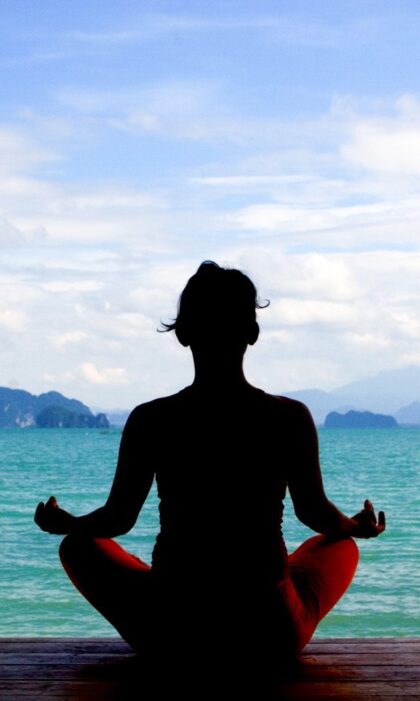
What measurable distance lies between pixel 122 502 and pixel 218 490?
35 centimetres

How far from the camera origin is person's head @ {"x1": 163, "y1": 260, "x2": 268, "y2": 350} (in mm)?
2949

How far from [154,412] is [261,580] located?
629 millimetres

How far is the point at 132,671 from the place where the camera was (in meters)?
3.35

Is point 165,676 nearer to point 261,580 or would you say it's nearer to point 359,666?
point 261,580

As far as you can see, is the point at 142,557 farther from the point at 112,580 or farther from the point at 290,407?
the point at 290,407

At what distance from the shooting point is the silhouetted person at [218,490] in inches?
117

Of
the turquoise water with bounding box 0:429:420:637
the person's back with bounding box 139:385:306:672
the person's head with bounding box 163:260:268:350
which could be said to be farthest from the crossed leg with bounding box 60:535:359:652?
the turquoise water with bounding box 0:429:420:637

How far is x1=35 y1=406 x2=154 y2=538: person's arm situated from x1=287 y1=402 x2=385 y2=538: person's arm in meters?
0.47

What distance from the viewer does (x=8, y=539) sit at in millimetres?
18188

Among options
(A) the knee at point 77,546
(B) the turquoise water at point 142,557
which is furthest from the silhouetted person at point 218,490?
(B) the turquoise water at point 142,557

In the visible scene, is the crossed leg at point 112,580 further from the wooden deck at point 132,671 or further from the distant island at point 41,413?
the distant island at point 41,413

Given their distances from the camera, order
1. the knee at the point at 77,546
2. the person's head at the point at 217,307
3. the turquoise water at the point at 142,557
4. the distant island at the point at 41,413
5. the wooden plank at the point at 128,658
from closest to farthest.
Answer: the person's head at the point at 217,307 < the knee at the point at 77,546 < the wooden plank at the point at 128,658 < the turquoise water at the point at 142,557 < the distant island at the point at 41,413

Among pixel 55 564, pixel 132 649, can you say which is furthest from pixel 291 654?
pixel 55 564

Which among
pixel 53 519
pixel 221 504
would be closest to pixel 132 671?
pixel 53 519
